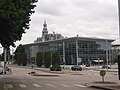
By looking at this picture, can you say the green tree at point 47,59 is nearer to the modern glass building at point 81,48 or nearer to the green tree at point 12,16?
the modern glass building at point 81,48

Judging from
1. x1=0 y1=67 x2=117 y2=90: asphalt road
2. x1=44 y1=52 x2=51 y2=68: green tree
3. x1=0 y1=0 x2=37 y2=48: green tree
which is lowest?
x1=0 y1=67 x2=117 y2=90: asphalt road

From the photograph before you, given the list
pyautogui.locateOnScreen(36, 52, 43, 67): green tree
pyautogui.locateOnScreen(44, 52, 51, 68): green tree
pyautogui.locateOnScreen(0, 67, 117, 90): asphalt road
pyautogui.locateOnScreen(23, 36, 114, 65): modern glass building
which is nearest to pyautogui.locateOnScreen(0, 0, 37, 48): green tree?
pyautogui.locateOnScreen(0, 67, 117, 90): asphalt road

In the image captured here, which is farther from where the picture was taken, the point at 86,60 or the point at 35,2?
the point at 86,60

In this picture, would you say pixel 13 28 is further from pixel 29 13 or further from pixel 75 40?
pixel 75 40

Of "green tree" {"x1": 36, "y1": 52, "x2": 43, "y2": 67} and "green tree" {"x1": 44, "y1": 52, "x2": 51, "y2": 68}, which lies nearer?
"green tree" {"x1": 44, "y1": 52, "x2": 51, "y2": 68}

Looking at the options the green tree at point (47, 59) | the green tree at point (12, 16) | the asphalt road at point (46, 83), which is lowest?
the asphalt road at point (46, 83)

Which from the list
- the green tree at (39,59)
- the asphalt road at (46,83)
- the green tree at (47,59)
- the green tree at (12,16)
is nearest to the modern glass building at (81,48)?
the green tree at (39,59)

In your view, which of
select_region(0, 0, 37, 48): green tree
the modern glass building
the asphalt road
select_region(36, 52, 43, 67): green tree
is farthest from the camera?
the modern glass building

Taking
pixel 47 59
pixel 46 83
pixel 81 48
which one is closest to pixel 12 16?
pixel 46 83

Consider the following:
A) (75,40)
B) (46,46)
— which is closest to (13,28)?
(75,40)

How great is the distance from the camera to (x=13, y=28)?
28188 mm

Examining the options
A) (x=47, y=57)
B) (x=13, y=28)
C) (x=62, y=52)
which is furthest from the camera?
(x=62, y=52)

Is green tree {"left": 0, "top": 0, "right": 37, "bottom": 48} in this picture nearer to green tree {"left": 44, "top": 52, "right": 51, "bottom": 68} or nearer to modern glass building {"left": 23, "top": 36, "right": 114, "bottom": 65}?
green tree {"left": 44, "top": 52, "right": 51, "bottom": 68}

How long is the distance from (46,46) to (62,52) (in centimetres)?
1663
